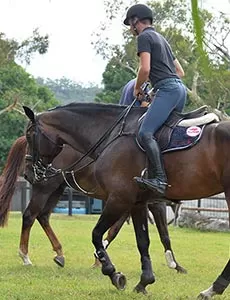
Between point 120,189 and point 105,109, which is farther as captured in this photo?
point 105,109

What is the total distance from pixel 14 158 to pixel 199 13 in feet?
27.0

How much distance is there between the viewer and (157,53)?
18.9 ft

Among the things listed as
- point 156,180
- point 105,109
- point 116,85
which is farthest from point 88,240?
point 116,85

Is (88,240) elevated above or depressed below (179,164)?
below

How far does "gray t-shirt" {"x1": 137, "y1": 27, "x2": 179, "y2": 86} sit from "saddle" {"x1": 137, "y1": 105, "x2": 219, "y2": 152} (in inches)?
16.5

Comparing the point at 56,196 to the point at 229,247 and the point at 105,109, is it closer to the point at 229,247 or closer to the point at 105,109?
the point at 105,109

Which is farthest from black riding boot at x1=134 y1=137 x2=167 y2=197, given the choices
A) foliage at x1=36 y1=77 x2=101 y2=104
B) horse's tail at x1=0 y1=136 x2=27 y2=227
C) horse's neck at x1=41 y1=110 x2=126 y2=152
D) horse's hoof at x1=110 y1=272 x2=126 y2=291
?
foliage at x1=36 y1=77 x2=101 y2=104

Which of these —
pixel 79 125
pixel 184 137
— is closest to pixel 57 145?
pixel 79 125

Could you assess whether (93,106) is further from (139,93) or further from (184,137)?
(184,137)

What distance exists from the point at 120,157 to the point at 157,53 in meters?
1.03

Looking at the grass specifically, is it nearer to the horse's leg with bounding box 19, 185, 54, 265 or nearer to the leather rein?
the horse's leg with bounding box 19, 185, 54, 265

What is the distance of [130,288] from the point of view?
6.26m

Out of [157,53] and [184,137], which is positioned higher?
[157,53]

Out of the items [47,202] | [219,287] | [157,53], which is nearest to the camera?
[219,287]
